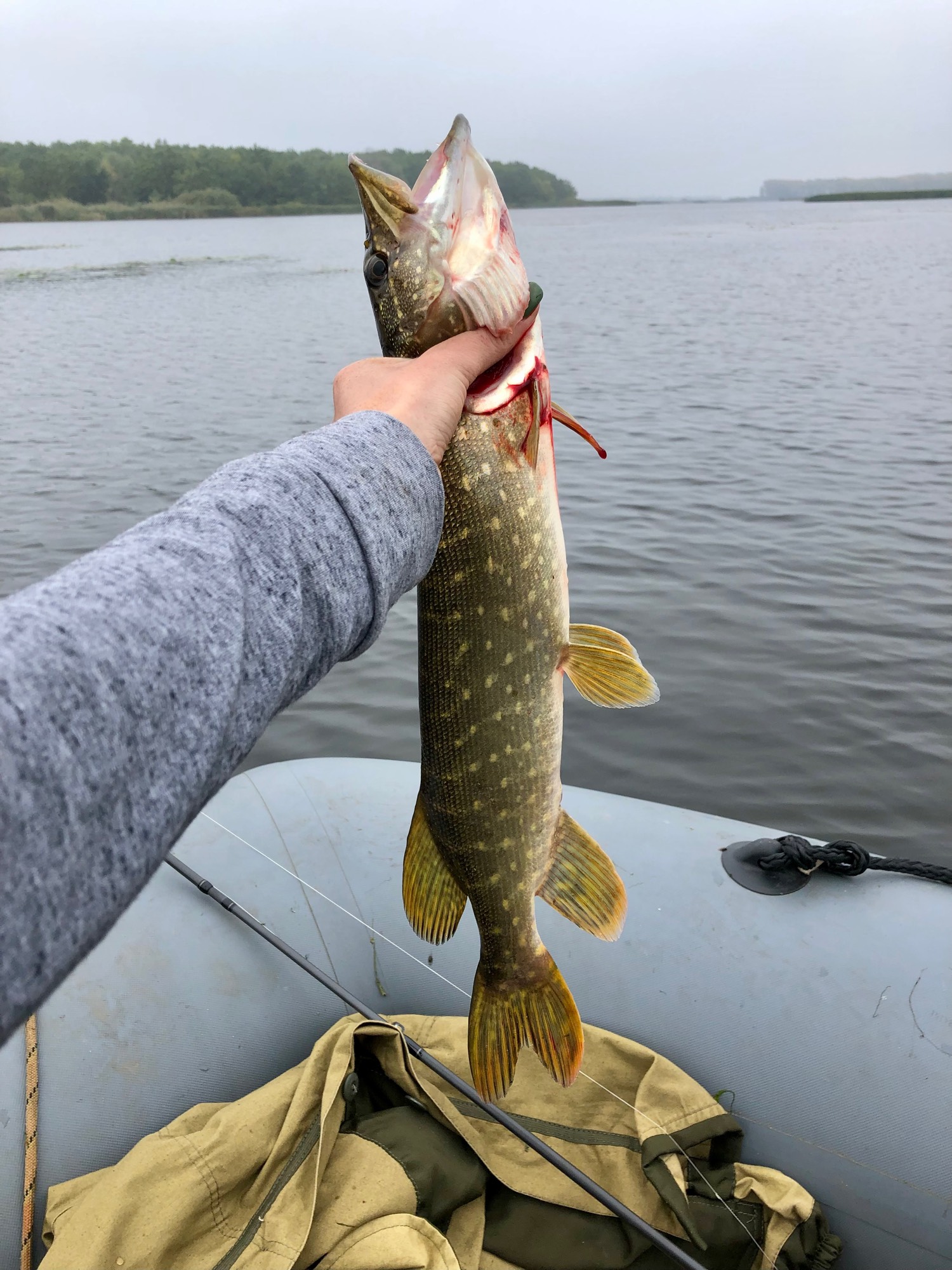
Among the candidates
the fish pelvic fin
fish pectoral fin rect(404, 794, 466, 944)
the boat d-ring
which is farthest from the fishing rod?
the boat d-ring

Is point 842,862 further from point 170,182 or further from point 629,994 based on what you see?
point 170,182

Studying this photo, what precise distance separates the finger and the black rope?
1.68 m

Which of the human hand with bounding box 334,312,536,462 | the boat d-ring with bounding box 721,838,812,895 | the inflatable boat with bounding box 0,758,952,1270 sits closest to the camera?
the human hand with bounding box 334,312,536,462

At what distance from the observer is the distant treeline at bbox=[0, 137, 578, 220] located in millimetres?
68562

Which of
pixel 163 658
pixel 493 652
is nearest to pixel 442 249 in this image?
pixel 493 652

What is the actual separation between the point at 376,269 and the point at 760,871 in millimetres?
1898

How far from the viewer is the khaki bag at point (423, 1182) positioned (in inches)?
78.9

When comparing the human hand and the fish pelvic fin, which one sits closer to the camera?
the human hand

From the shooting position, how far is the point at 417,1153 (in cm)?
222

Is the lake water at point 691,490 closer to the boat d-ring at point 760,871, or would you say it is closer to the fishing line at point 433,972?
the boat d-ring at point 760,871

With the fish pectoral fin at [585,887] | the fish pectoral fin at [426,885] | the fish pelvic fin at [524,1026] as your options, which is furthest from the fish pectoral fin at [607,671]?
the fish pelvic fin at [524,1026]

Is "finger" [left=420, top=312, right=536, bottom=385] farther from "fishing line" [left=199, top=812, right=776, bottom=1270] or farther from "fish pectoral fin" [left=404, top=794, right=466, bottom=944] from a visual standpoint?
"fishing line" [left=199, top=812, right=776, bottom=1270]

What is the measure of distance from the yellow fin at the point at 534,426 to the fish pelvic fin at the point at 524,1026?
1.06 meters

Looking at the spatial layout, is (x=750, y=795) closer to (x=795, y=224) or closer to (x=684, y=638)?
(x=684, y=638)
